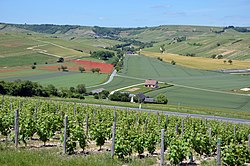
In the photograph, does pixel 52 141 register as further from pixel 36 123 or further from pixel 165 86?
pixel 165 86

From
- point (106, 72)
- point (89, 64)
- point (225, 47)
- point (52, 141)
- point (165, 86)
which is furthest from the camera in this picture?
point (225, 47)

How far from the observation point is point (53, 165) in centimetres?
1127

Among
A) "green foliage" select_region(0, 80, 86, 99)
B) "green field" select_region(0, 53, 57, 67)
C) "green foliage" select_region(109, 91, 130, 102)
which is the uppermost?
"green field" select_region(0, 53, 57, 67)

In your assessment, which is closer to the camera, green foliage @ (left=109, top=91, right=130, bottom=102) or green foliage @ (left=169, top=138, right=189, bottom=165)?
green foliage @ (left=169, top=138, right=189, bottom=165)

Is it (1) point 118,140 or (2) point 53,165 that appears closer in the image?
(2) point 53,165

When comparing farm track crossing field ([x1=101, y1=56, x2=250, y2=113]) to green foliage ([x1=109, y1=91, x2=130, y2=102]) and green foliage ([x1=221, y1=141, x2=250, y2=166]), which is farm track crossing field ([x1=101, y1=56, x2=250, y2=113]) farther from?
green foliage ([x1=221, y1=141, x2=250, y2=166])

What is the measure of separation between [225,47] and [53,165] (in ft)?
611

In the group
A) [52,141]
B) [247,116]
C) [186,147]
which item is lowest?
[247,116]

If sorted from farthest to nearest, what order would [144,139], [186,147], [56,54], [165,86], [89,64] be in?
[56,54] → [89,64] → [165,86] → [144,139] → [186,147]

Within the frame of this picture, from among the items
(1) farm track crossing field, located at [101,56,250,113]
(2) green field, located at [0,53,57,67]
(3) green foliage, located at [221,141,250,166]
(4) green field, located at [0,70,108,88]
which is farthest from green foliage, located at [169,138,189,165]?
(2) green field, located at [0,53,57,67]

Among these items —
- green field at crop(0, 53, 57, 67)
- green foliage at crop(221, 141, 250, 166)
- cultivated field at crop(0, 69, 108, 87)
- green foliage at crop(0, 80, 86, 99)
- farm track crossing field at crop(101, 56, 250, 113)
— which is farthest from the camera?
green field at crop(0, 53, 57, 67)

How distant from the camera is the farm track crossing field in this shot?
214ft

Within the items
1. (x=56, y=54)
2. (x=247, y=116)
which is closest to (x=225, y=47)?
(x=56, y=54)

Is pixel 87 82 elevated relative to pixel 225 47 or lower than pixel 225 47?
lower
